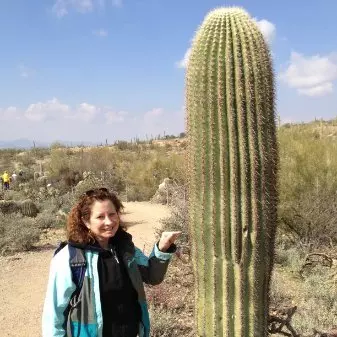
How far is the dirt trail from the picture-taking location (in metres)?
6.64

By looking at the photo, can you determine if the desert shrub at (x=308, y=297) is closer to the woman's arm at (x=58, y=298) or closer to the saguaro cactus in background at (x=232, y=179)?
the saguaro cactus in background at (x=232, y=179)

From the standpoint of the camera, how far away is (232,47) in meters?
3.31

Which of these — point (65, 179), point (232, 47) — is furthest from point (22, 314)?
point (65, 179)

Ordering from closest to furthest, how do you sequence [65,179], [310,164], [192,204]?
[192,204] < [310,164] < [65,179]

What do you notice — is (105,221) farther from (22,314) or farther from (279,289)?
(22,314)

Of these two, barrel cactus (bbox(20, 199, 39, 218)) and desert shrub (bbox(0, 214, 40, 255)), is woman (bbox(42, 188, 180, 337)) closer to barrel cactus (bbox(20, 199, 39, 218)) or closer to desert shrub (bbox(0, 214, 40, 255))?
desert shrub (bbox(0, 214, 40, 255))

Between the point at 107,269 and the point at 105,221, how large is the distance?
312 millimetres

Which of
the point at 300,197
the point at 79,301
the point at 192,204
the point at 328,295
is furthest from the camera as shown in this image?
the point at 300,197

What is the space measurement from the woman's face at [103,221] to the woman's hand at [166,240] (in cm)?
34

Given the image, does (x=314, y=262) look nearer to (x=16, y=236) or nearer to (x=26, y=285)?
(x=26, y=285)

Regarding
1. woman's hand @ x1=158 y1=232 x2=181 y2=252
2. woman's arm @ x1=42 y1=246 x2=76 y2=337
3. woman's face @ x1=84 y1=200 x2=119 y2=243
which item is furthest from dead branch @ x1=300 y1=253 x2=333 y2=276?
woman's arm @ x1=42 y1=246 x2=76 y2=337

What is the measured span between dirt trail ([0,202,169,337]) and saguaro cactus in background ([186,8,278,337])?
394 cm

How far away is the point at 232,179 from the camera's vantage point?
3158 millimetres

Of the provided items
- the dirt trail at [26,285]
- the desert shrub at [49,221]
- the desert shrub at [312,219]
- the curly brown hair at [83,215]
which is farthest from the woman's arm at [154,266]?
the desert shrub at [49,221]
